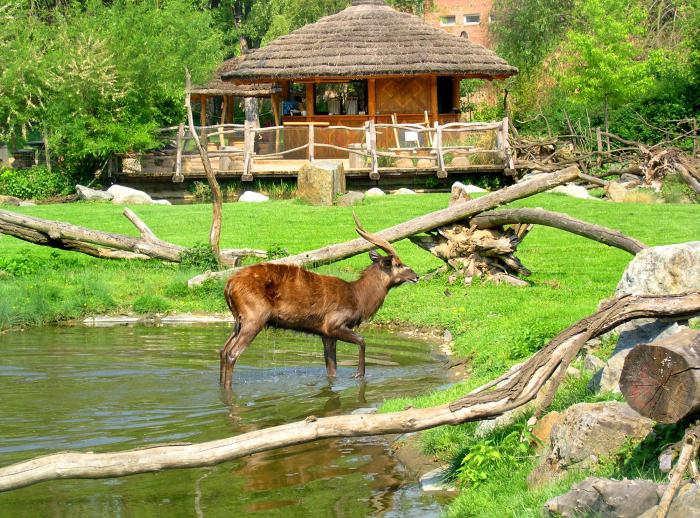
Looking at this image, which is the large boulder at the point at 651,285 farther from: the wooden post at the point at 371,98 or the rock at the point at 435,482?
the wooden post at the point at 371,98

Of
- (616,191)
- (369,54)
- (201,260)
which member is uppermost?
(369,54)

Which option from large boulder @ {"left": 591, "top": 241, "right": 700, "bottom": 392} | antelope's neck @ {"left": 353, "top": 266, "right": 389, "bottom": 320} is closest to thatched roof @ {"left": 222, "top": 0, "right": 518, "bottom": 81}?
antelope's neck @ {"left": 353, "top": 266, "right": 389, "bottom": 320}

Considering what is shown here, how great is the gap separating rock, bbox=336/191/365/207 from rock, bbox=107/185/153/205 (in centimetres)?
611

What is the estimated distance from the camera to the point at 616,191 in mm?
27031

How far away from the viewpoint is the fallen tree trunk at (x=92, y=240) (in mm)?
17117

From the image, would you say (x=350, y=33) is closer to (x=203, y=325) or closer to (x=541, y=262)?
(x=541, y=262)

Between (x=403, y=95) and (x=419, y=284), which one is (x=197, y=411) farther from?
(x=403, y=95)

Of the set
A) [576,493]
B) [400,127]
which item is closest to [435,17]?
[400,127]

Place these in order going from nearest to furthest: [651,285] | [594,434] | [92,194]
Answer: [594,434] < [651,285] < [92,194]

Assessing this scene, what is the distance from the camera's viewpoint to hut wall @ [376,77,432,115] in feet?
119

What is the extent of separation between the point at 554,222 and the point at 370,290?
3947 millimetres

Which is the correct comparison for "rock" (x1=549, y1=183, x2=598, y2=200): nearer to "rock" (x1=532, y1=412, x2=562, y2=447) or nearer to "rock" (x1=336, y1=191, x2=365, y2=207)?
"rock" (x1=336, y1=191, x2=365, y2=207)

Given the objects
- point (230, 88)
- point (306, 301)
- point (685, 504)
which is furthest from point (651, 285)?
point (230, 88)

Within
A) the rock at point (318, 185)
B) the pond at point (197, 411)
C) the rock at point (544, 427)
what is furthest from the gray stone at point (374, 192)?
the rock at point (544, 427)
